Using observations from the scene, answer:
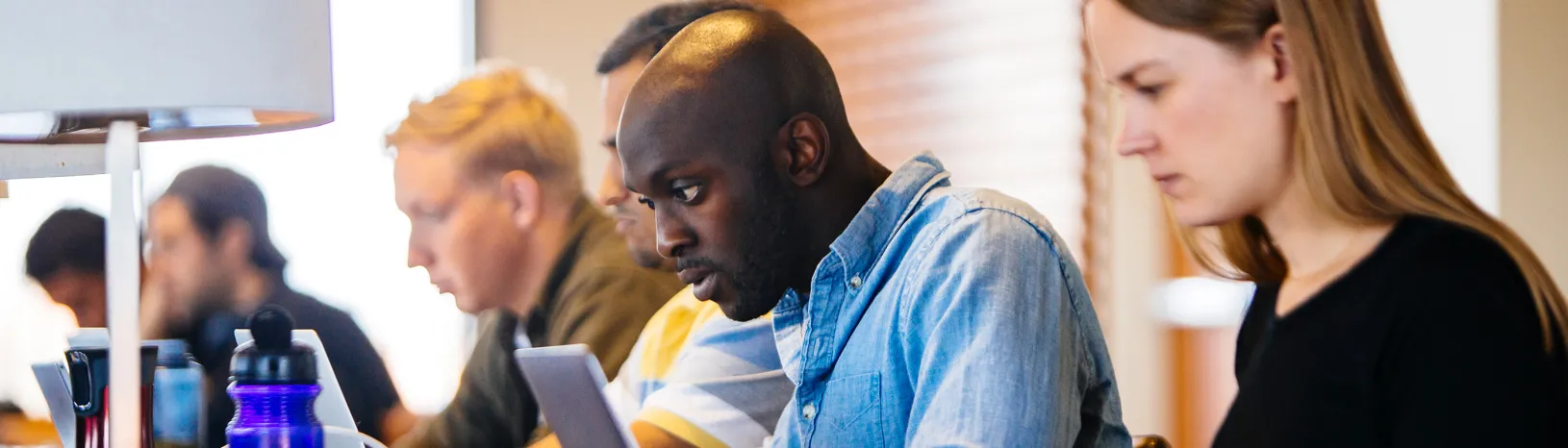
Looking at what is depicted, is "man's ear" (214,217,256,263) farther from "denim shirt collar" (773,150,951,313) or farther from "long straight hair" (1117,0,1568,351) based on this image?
"long straight hair" (1117,0,1568,351)

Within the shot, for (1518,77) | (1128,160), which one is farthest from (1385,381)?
(1128,160)

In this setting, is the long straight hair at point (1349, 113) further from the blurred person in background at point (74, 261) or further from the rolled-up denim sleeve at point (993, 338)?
the blurred person in background at point (74, 261)

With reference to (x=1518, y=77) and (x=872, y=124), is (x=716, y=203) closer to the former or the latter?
(x=1518, y=77)

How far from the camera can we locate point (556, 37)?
258 centimetres

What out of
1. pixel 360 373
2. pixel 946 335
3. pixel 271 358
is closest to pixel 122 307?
pixel 271 358

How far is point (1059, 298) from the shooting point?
0.94 metres

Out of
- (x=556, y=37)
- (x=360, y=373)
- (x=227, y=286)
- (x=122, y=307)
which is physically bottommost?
(x=360, y=373)

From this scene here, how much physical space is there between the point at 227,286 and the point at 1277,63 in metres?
1.86

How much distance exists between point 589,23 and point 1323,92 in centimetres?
195

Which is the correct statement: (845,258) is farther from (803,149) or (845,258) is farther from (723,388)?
(723,388)

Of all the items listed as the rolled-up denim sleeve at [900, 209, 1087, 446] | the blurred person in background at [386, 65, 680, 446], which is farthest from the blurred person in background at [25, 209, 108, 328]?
the rolled-up denim sleeve at [900, 209, 1087, 446]

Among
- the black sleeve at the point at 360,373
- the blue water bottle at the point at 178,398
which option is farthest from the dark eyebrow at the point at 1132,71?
the black sleeve at the point at 360,373

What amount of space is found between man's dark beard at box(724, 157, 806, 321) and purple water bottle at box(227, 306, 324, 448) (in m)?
0.34

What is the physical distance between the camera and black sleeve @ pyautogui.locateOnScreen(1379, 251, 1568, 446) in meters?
0.69
